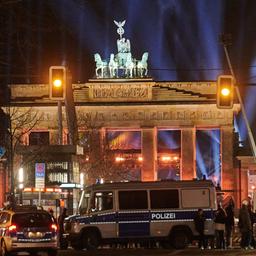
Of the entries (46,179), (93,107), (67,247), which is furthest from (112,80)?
(67,247)

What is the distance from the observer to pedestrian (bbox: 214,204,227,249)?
120 ft

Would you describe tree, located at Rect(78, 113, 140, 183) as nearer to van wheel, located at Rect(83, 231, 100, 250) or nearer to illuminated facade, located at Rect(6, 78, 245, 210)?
illuminated facade, located at Rect(6, 78, 245, 210)

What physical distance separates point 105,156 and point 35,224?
51361 mm

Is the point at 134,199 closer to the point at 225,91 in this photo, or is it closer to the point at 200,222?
the point at 200,222

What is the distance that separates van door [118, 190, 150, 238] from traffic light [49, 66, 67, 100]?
23.9 ft

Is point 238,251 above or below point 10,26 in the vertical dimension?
below

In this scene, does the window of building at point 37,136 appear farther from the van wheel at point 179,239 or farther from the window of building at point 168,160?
the van wheel at point 179,239

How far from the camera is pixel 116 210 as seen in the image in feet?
123

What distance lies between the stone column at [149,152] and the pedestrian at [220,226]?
63.3 m

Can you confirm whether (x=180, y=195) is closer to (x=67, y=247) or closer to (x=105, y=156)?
(x=67, y=247)

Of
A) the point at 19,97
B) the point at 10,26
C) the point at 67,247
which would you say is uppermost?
the point at 19,97

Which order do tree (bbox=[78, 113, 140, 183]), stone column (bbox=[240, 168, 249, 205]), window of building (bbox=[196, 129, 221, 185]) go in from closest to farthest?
tree (bbox=[78, 113, 140, 183]) < stone column (bbox=[240, 168, 249, 205]) < window of building (bbox=[196, 129, 221, 185])

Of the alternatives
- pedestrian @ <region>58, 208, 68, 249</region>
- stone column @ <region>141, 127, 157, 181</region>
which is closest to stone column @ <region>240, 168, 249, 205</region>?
stone column @ <region>141, 127, 157, 181</region>

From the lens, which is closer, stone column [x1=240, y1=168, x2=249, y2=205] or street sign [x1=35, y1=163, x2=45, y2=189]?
street sign [x1=35, y1=163, x2=45, y2=189]
